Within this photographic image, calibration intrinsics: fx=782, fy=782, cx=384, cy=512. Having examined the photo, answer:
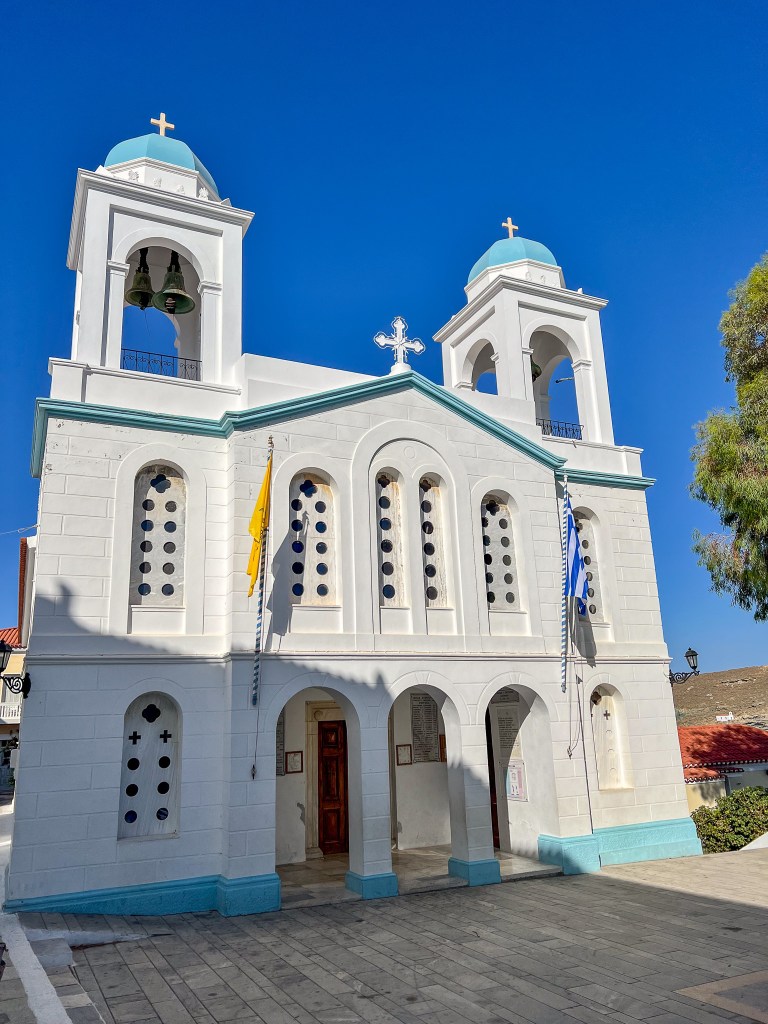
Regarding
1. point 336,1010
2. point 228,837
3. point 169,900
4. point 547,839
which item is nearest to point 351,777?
point 228,837

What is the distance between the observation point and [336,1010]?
6.78m

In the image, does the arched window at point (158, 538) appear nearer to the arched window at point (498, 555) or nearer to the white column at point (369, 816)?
the white column at point (369, 816)

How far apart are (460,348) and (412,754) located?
8825 millimetres

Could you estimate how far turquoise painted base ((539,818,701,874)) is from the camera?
1258cm

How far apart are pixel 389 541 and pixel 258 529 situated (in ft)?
8.62

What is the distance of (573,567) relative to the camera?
13.6 metres

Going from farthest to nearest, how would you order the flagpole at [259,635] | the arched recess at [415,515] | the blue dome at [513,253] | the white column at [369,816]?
the blue dome at [513,253]
the arched recess at [415,515]
the white column at [369,816]
the flagpole at [259,635]

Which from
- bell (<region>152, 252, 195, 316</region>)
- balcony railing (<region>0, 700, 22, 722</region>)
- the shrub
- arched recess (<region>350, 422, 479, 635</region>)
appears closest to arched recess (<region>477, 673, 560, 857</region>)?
arched recess (<region>350, 422, 479, 635</region>)

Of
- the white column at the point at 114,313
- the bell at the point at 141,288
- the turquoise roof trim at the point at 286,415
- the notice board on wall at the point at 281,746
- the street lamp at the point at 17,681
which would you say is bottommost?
the notice board on wall at the point at 281,746

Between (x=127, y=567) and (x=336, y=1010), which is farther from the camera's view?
(x=127, y=567)

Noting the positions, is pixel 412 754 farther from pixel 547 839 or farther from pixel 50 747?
pixel 50 747

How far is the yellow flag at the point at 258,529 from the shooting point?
10.9 m

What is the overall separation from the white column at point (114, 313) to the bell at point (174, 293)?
665 mm

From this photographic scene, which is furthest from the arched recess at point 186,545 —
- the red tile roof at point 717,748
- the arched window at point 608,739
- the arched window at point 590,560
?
the red tile roof at point 717,748
